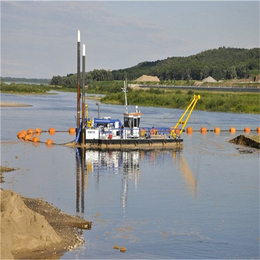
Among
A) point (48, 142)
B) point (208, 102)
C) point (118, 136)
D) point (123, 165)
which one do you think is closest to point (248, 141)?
point (118, 136)

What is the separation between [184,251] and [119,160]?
23.6 m

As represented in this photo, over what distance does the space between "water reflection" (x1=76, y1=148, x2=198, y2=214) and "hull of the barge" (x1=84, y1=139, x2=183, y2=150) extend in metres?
1.30

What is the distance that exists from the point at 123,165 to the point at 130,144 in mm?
8840

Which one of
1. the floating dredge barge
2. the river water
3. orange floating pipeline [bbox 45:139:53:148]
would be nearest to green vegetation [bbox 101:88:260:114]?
the river water

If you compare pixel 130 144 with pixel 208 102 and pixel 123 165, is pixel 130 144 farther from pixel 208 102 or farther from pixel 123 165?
pixel 208 102

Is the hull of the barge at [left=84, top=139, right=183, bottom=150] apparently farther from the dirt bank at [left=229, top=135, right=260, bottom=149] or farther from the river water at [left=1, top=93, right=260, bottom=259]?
the dirt bank at [left=229, top=135, right=260, bottom=149]

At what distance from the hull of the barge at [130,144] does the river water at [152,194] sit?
1798 mm

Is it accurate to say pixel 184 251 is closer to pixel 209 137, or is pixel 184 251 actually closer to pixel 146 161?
pixel 146 161

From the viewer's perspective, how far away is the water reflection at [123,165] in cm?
3475

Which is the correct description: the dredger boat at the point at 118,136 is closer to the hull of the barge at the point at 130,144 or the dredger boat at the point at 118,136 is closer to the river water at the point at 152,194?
the hull of the barge at the point at 130,144

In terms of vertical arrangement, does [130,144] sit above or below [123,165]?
above

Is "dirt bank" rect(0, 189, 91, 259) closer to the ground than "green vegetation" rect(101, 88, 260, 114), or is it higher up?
closer to the ground

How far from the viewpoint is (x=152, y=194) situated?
32.9 m

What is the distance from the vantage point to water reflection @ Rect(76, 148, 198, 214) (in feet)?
114
